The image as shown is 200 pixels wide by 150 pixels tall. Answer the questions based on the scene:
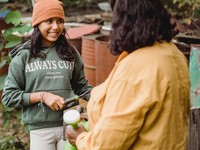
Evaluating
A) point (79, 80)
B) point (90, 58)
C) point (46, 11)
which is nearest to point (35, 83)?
point (79, 80)

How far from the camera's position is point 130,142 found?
205 cm

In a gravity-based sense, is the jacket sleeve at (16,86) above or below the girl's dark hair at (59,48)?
below

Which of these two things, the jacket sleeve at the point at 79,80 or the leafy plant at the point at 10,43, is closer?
the jacket sleeve at the point at 79,80

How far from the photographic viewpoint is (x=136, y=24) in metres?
2.05

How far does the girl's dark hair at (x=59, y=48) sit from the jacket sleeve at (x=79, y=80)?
65 mm

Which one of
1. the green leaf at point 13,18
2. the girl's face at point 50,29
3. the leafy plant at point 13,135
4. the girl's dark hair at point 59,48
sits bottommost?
the leafy plant at point 13,135

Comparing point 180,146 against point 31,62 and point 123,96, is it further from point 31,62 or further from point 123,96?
point 31,62

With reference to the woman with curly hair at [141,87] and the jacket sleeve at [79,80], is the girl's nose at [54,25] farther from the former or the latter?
the woman with curly hair at [141,87]

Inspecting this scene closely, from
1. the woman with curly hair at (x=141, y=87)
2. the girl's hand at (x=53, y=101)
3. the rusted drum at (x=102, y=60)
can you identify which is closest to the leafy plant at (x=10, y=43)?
the girl's hand at (x=53, y=101)

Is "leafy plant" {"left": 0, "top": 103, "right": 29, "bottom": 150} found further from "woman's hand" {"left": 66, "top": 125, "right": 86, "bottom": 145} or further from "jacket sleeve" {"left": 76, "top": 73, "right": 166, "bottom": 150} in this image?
"jacket sleeve" {"left": 76, "top": 73, "right": 166, "bottom": 150}

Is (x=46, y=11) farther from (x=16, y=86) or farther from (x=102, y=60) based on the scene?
(x=102, y=60)

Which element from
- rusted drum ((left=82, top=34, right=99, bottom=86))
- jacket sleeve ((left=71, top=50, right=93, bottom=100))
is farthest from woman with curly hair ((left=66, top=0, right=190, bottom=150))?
rusted drum ((left=82, top=34, right=99, bottom=86))

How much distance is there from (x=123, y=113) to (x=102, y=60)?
401 cm

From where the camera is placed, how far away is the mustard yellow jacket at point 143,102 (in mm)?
1992
